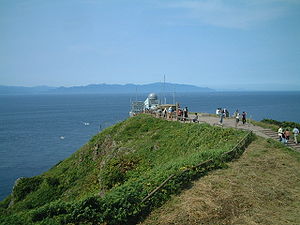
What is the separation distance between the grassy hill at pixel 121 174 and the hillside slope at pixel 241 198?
0.76 metres

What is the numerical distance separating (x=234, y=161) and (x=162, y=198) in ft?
24.5

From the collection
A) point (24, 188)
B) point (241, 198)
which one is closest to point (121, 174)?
point (241, 198)

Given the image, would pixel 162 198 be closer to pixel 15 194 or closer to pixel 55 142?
pixel 15 194

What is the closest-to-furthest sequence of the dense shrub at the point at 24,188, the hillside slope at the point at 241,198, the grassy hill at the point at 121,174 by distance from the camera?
1. the grassy hill at the point at 121,174
2. the hillside slope at the point at 241,198
3. the dense shrub at the point at 24,188

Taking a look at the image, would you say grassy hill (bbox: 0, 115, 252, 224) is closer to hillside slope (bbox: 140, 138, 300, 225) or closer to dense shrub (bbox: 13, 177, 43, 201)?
dense shrub (bbox: 13, 177, 43, 201)

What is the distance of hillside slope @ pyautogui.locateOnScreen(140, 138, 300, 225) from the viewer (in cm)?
1159

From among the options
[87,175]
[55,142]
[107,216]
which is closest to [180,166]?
[107,216]

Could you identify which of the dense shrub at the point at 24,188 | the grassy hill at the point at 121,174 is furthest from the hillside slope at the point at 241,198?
the dense shrub at the point at 24,188

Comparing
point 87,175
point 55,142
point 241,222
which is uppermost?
point 241,222

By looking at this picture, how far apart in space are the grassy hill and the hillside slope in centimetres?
76

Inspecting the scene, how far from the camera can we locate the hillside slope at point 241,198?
11.6 metres

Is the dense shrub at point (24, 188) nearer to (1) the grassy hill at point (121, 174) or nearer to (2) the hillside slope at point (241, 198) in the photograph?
(1) the grassy hill at point (121, 174)

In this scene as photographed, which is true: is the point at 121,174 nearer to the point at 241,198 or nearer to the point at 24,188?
the point at 241,198

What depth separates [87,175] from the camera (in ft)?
96.7
